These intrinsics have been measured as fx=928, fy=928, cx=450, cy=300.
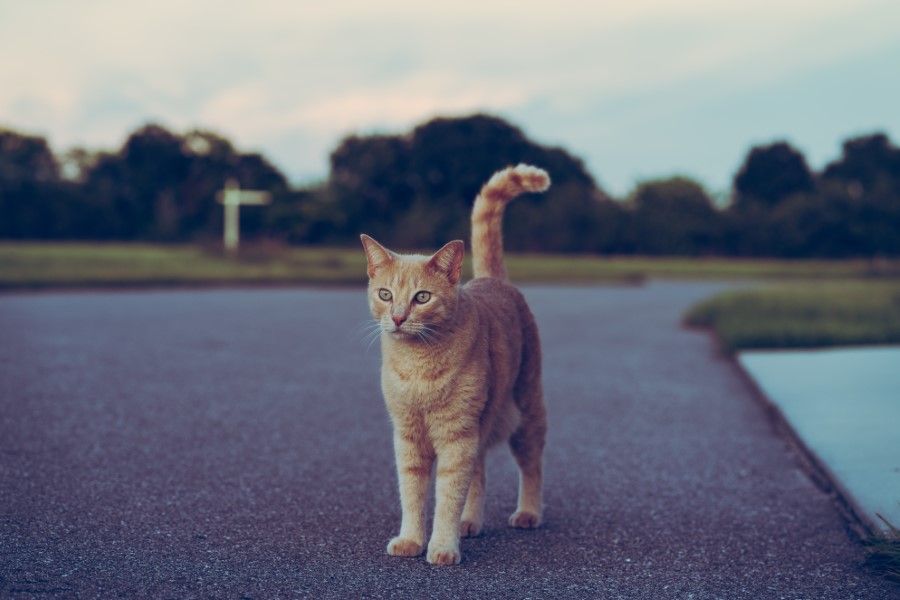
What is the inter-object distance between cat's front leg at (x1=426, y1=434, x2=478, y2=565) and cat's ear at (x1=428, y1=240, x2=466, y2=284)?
24.5 inches

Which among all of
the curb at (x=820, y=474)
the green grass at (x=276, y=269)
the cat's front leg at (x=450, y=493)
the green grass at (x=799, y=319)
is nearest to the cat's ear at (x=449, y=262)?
the cat's front leg at (x=450, y=493)

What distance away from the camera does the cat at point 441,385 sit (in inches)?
135

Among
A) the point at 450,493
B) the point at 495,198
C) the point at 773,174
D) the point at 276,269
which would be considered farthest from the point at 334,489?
the point at 773,174

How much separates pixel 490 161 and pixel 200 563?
1445 cm

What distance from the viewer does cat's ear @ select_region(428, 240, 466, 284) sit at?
3.58 m

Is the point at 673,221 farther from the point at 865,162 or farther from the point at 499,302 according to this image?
the point at 499,302

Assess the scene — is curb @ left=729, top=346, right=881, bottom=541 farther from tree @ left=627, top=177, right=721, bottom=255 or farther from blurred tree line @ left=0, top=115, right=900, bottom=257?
tree @ left=627, top=177, right=721, bottom=255

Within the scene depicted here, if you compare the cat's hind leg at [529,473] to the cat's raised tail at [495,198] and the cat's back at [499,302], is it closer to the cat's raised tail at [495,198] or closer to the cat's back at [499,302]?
the cat's back at [499,302]

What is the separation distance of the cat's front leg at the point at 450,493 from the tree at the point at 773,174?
43148 mm

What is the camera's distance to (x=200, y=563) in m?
3.13

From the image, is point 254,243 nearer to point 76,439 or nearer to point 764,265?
point 764,265

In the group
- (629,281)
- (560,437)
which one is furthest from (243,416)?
(629,281)

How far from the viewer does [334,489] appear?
14.0 feet

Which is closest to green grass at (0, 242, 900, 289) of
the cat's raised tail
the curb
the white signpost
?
the white signpost
